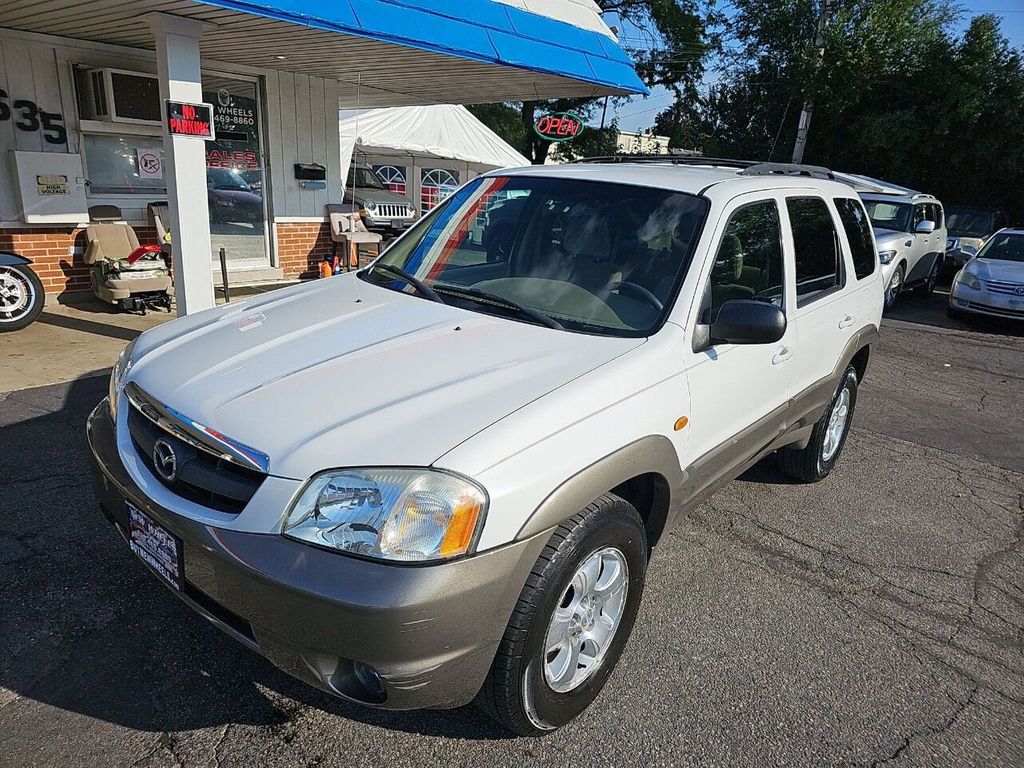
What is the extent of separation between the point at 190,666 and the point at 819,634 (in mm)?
2524

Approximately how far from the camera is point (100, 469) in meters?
2.52

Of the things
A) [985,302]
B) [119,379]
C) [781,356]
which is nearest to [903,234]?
[985,302]

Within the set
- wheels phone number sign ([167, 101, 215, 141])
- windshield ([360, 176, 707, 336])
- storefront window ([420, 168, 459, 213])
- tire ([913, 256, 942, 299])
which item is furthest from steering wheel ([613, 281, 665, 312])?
storefront window ([420, 168, 459, 213])

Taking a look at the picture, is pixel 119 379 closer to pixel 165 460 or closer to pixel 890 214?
pixel 165 460

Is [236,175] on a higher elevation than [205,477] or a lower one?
higher

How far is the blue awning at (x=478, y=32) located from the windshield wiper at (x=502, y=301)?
375 centimetres

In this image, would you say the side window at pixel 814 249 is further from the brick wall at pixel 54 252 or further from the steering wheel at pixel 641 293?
the brick wall at pixel 54 252

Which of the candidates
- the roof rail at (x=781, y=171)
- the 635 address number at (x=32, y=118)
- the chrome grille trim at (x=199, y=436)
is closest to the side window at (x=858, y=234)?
the roof rail at (x=781, y=171)

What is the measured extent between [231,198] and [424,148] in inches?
371

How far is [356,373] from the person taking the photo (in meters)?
2.36

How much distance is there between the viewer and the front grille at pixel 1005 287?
10.1 metres

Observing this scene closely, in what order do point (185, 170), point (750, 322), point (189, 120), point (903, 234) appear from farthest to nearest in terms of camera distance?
point (903, 234) < point (185, 170) < point (189, 120) < point (750, 322)

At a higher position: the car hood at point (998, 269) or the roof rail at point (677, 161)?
the roof rail at point (677, 161)

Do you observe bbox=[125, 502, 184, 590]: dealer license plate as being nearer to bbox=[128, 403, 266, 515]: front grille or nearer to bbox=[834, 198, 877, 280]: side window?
bbox=[128, 403, 266, 515]: front grille
